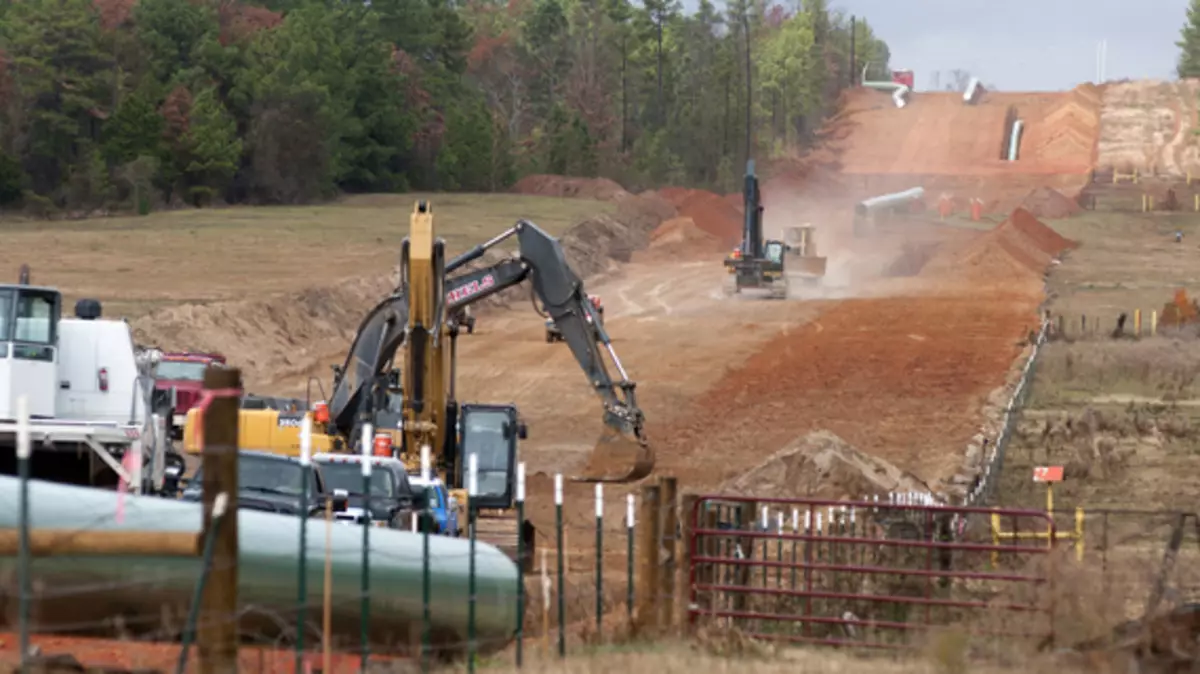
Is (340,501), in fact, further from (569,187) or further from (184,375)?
(569,187)

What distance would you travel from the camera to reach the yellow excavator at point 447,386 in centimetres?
2459

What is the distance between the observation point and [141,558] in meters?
12.6

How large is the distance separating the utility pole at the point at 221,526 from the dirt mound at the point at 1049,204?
3705 inches

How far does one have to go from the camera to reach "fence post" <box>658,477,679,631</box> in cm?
1694

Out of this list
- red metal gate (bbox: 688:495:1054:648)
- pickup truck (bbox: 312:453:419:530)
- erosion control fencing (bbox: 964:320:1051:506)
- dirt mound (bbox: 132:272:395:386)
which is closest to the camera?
red metal gate (bbox: 688:495:1054:648)

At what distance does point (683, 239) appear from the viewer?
300 ft

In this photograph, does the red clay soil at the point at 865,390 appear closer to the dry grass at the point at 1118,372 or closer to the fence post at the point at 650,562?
the dry grass at the point at 1118,372

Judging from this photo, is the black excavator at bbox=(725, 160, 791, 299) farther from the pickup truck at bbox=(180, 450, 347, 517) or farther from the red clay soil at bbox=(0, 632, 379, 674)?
the red clay soil at bbox=(0, 632, 379, 674)

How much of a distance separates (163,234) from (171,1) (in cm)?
2833

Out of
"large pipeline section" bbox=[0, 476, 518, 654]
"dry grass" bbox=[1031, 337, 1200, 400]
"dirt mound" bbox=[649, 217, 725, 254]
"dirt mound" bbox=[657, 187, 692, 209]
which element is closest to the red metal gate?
"large pipeline section" bbox=[0, 476, 518, 654]

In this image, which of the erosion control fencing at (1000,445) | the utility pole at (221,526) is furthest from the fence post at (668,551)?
the erosion control fencing at (1000,445)

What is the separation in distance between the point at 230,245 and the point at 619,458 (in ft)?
161

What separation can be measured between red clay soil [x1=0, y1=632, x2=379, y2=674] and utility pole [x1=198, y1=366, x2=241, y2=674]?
8.26ft

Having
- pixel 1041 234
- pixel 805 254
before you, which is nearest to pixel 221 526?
pixel 805 254
